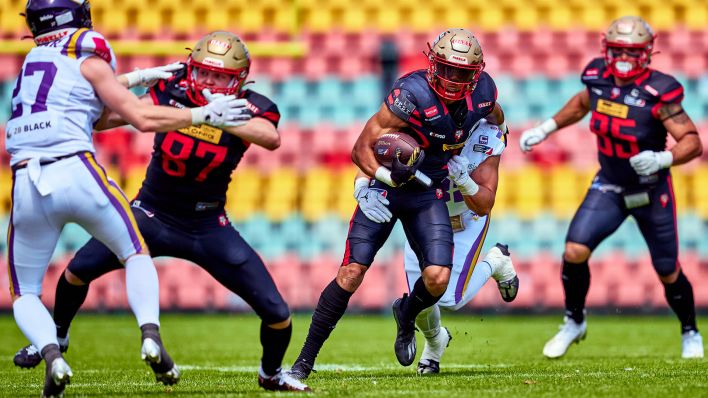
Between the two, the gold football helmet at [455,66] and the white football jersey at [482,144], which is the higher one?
the gold football helmet at [455,66]

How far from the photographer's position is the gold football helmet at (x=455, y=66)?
227 inches

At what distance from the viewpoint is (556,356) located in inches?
286

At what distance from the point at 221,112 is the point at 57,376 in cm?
123

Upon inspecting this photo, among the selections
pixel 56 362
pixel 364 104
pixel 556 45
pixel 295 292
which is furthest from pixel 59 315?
pixel 556 45

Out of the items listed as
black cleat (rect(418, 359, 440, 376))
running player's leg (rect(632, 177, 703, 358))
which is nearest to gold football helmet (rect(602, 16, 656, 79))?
running player's leg (rect(632, 177, 703, 358))

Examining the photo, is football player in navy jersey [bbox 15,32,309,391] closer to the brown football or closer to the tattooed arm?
the brown football

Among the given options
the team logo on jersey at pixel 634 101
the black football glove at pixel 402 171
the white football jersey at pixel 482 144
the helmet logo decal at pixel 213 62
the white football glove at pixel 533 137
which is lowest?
the white football glove at pixel 533 137

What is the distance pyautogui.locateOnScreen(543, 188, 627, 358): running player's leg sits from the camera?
7305 millimetres

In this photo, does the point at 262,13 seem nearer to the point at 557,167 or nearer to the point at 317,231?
the point at 317,231

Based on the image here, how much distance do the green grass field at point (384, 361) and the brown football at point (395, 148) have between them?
41.9 inches

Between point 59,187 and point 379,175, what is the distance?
1707 mm

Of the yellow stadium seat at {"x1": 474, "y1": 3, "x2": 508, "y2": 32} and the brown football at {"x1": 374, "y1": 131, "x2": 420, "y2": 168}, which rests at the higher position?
the brown football at {"x1": 374, "y1": 131, "x2": 420, "y2": 168}

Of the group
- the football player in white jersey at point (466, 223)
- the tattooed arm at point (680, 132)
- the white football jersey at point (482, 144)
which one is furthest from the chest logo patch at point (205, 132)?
the tattooed arm at point (680, 132)

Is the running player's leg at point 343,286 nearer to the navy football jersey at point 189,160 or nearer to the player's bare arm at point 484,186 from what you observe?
the player's bare arm at point 484,186
